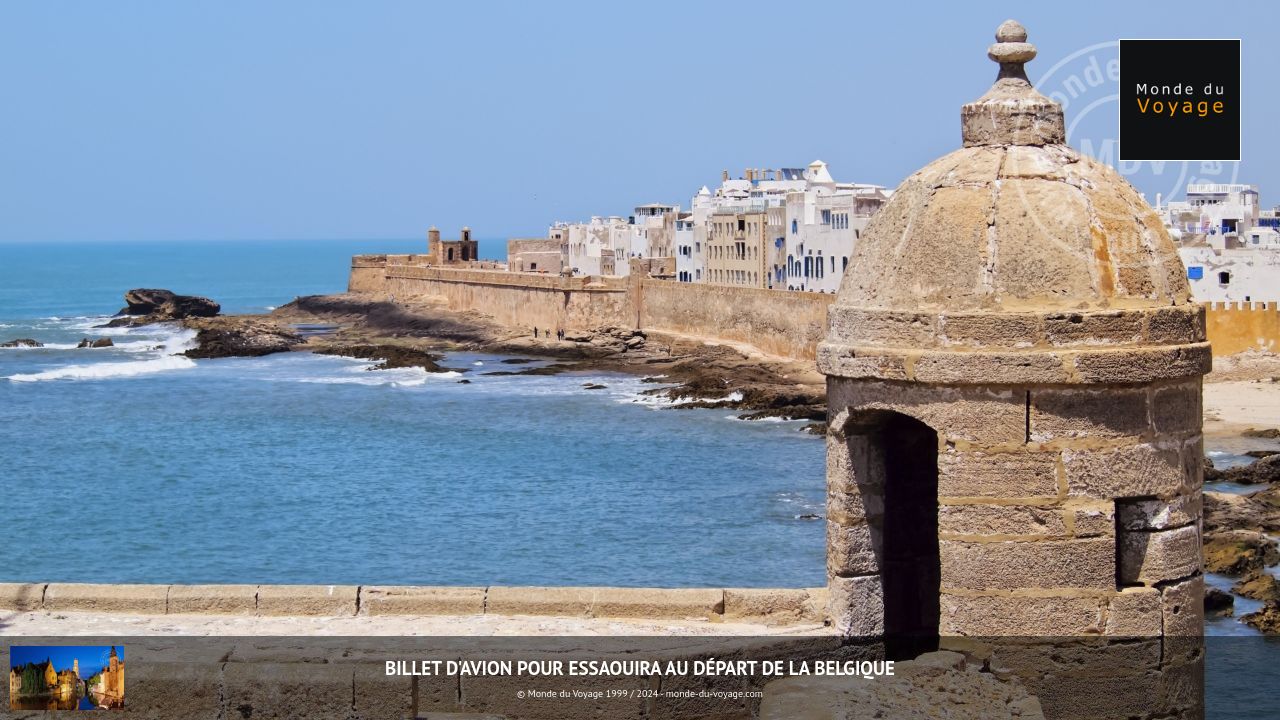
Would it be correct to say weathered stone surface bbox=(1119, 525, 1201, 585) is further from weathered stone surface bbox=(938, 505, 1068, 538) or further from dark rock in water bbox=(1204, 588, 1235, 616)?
dark rock in water bbox=(1204, 588, 1235, 616)

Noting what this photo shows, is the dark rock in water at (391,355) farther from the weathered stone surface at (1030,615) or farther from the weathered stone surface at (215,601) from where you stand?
the weathered stone surface at (1030,615)

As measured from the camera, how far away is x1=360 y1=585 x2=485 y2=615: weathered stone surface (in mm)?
5500

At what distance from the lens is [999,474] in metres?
4.50

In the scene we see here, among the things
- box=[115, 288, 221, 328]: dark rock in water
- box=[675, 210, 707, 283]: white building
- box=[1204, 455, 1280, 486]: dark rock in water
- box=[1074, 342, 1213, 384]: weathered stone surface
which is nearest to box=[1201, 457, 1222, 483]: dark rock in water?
box=[1204, 455, 1280, 486]: dark rock in water

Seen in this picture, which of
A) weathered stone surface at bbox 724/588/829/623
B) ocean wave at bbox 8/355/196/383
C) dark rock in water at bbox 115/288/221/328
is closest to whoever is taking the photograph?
weathered stone surface at bbox 724/588/829/623

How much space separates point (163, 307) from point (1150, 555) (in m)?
71.4

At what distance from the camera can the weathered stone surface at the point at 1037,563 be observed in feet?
14.8

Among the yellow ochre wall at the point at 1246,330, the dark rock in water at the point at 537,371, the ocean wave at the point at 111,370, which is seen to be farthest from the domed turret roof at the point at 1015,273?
the ocean wave at the point at 111,370

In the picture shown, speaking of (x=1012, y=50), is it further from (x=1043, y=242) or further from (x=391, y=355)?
(x=391, y=355)

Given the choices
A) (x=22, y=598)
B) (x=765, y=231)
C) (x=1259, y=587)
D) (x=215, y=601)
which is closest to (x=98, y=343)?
(x=765, y=231)

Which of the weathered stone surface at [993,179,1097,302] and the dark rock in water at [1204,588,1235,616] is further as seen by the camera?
the dark rock in water at [1204,588,1235,616]

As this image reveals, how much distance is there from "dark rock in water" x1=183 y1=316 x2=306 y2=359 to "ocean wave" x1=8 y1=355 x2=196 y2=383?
4.61 ft

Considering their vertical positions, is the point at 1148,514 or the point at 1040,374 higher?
the point at 1040,374

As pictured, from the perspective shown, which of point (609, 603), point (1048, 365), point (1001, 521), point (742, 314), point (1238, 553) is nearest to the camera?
point (1048, 365)
